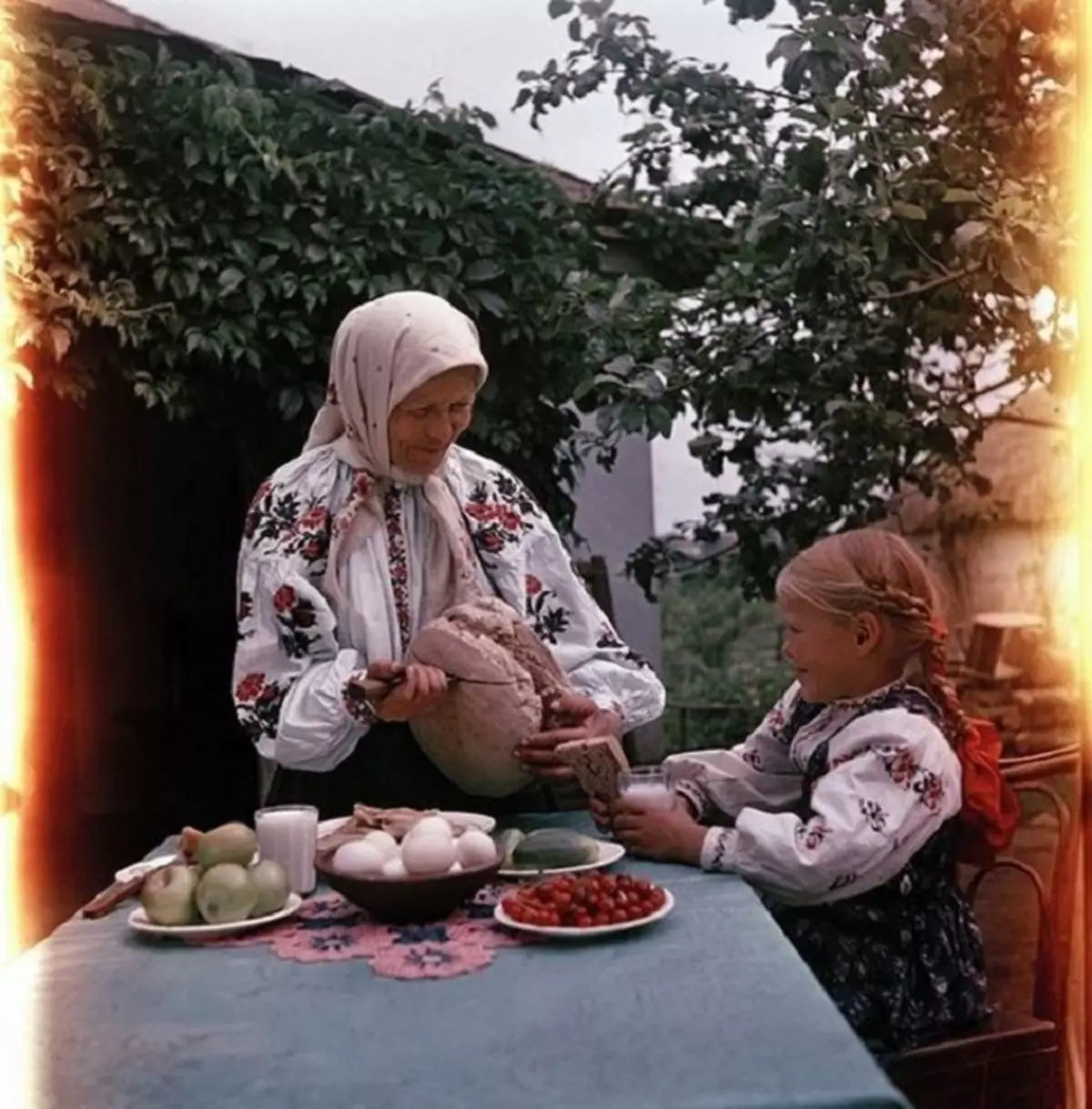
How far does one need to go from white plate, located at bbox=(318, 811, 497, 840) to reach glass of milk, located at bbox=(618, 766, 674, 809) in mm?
135

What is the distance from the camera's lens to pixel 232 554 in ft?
9.89

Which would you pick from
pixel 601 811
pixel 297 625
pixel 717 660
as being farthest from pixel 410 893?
pixel 717 660

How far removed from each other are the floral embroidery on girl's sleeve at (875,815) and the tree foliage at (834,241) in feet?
3.36

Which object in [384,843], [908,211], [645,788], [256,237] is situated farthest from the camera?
[256,237]

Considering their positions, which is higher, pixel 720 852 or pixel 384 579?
pixel 384 579

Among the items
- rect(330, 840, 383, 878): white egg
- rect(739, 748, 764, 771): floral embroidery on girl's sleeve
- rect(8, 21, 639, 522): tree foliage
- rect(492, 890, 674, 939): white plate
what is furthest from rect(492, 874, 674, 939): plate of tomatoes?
rect(8, 21, 639, 522): tree foliage

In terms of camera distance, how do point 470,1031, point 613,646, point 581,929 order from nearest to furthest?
point 470,1031, point 581,929, point 613,646

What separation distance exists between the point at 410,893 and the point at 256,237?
4.87ft

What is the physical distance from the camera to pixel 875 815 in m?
1.21

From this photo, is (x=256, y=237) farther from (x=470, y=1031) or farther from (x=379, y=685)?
(x=470, y=1031)

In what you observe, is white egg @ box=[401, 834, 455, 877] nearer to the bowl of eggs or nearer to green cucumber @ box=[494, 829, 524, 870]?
the bowl of eggs

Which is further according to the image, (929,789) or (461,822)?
(461,822)

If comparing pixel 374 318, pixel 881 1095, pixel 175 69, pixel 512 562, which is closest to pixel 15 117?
pixel 175 69

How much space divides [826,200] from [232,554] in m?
1.51
